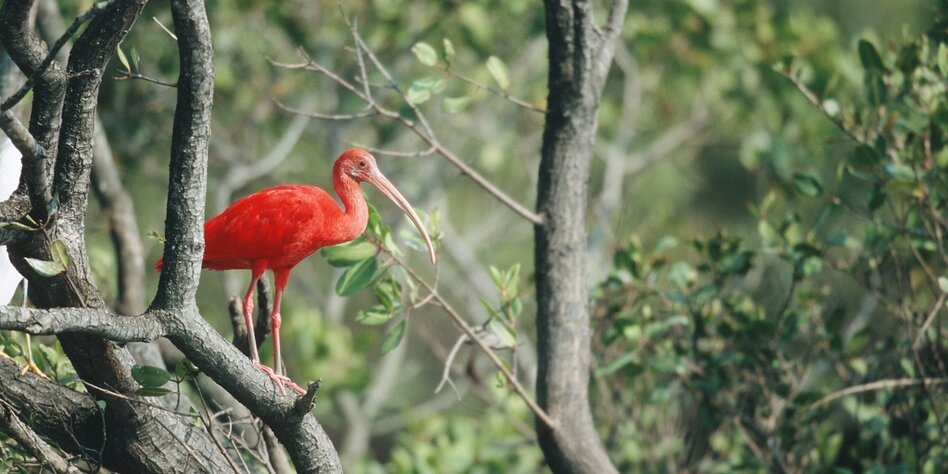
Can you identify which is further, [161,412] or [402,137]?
[402,137]

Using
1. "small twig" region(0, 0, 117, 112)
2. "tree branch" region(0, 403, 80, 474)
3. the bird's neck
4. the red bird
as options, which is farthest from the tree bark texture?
"small twig" region(0, 0, 117, 112)

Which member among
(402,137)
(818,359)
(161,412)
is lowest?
(818,359)

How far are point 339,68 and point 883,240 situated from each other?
17.9ft

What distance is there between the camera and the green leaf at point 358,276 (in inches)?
152

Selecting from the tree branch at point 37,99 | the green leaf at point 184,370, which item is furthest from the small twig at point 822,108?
the tree branch at point 37,99

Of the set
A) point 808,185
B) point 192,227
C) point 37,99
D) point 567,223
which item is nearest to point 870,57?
point 808,185

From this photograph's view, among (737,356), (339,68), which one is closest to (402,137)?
(339,68)

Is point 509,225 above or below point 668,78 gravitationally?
below

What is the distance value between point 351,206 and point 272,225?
252 millimetres

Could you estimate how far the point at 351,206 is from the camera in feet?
12.0

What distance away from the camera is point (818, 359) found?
533 cm

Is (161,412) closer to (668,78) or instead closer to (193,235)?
(193,235)

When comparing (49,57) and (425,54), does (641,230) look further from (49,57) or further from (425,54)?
(49,57)

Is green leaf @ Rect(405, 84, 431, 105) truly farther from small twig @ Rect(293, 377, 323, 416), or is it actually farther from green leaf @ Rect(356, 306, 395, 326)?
small twig @ Rect(293, 377, 323, 416)
